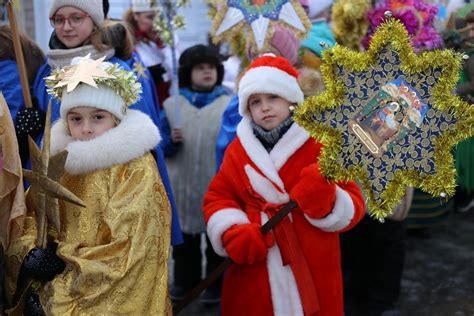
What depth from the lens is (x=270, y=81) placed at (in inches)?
132

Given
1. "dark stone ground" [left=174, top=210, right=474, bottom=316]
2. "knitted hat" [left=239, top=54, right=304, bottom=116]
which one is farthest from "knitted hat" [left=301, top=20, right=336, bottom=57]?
"dark stone ground" [left=174, top=210, right=474, bottom=316]

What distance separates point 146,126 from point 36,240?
0.66m

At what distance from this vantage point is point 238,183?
341 centimetres

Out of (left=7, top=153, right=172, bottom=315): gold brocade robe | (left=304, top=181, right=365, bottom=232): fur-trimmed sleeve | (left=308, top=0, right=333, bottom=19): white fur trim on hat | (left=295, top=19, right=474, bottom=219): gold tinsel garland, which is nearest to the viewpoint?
(left=295, top=19, right=474, bottom=219): gold tinsel garland

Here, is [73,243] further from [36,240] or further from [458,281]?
[458,281]

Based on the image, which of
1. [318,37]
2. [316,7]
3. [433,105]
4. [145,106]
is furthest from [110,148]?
[316,7]

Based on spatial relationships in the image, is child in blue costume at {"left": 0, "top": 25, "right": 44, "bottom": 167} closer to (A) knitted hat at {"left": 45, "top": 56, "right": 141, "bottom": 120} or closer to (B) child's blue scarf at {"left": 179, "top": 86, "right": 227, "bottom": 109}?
(A) knitted hat at {"left": 45, "top": 56, "right": 141, "bottom": 120}

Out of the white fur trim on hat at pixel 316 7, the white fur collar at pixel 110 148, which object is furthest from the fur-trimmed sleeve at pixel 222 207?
the white fur trim on hat at pixel 316 7

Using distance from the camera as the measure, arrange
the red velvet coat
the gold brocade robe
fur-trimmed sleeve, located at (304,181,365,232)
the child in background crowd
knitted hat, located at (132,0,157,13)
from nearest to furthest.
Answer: the gold brocade robe < fur-trimmed sleeve, located at (304,181,365,232) < the red velvet coat < the child in background crowd < knitted hat, located at (132,0,157,13)

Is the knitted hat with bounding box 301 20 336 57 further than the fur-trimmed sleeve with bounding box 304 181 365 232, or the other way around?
the knitted hat with bounding box 301 20 336 57

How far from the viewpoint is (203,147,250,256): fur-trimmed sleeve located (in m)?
3.31

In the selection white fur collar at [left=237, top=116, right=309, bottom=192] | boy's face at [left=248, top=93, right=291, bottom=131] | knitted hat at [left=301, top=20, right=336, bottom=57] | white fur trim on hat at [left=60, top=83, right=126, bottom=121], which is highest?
knitted hat at [left=301, top=20, right=336, bottom=57]

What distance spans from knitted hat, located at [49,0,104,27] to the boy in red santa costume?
1014 mm

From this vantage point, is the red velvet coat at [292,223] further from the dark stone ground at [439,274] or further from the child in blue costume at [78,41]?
the dark stone ground at [439,274]
